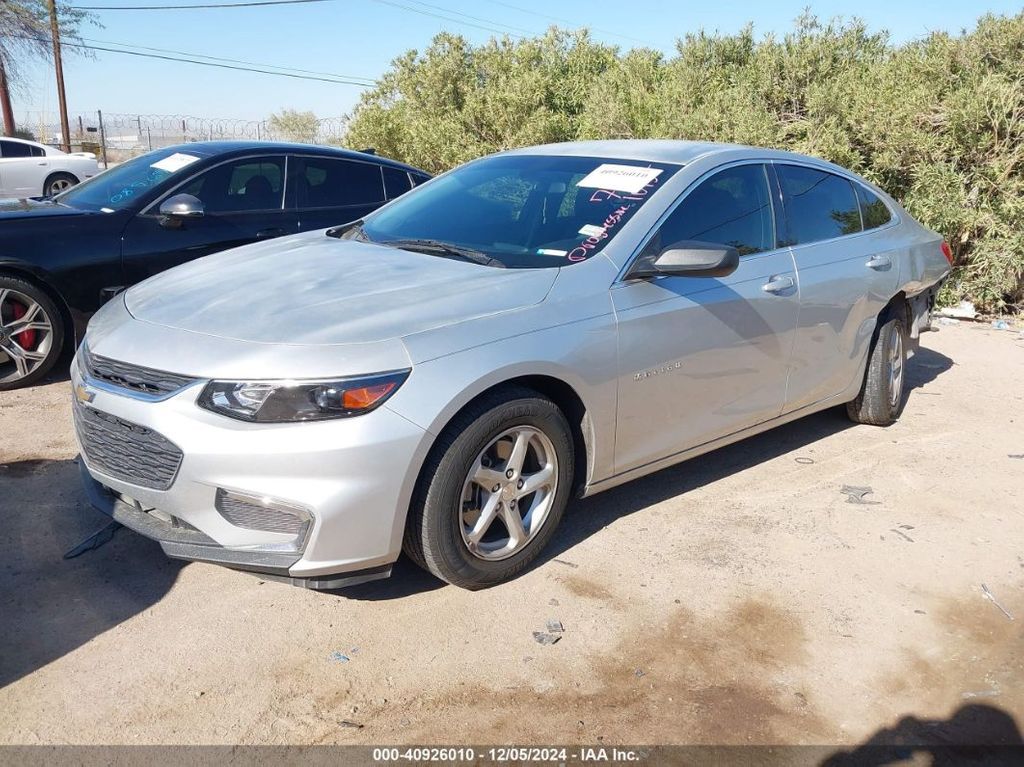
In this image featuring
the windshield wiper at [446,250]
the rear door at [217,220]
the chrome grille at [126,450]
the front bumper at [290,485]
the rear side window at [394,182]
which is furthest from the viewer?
the rear side window at [394,182]

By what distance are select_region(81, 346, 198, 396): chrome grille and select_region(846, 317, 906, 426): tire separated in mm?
4066

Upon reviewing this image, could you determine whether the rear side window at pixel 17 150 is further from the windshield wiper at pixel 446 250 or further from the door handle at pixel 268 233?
the windshield wiper at pixel 446 250

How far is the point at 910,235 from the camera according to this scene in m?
5.77

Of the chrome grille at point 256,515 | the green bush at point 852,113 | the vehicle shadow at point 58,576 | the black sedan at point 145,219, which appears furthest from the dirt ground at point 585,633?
the green bush at point 852,113

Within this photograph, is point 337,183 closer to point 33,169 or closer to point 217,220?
point 217,220

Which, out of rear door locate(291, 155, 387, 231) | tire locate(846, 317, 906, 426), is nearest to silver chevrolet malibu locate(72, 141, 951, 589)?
tire locate(846, 317, 906, 426)

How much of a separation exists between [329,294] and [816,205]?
285 centimetres

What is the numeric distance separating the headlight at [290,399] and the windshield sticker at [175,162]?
3.93m

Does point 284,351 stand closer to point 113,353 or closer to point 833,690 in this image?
point 113,353

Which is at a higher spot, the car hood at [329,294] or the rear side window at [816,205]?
the rear side window at [816,205]

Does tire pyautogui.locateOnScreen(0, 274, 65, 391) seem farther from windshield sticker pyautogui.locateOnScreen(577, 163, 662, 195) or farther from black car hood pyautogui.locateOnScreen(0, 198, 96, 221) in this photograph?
windshield sticker pyautogui.locateOnScreen(577, 163, 662, 195)

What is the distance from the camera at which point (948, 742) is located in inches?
114

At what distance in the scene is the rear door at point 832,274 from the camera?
4.79 meters

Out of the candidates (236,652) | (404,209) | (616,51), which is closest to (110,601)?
(236,652)
